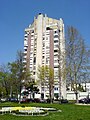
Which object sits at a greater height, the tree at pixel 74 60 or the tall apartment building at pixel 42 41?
the tall apartment building at pixel 42 41

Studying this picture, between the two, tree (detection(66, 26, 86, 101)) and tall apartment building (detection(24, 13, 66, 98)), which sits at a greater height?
tall apartment building (detection(24, 13, 66, 98))

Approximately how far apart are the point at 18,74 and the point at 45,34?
59062 mm

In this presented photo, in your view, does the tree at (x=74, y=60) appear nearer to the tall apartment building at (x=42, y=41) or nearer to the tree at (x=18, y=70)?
the tree at (x=18, y=70)

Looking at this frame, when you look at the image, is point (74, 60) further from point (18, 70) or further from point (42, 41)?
point (42, 41)

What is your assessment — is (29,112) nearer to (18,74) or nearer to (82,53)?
(82,53)

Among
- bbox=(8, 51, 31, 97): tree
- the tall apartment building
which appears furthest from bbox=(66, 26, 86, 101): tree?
the tall apartment building

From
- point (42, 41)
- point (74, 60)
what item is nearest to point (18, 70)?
point (74, 60)

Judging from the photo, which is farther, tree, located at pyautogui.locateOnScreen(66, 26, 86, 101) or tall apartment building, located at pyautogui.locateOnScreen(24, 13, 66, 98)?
tall apartment building, located at pyautogui.locateOnScreen(24, 13, 66, 98)

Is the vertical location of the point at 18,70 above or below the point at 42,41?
below

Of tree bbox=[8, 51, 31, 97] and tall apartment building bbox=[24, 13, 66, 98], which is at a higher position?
tall apartment building bbox=[24, 13, 66, 98]

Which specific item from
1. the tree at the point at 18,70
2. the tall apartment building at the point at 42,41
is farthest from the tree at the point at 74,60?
the tall apartment building at the point at 42,41

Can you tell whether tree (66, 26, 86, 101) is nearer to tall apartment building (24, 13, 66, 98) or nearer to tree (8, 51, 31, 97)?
tree (8, 51, 31, 97)

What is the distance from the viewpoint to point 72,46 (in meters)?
52.1

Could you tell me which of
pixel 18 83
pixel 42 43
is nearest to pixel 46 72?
pixel 18 83
